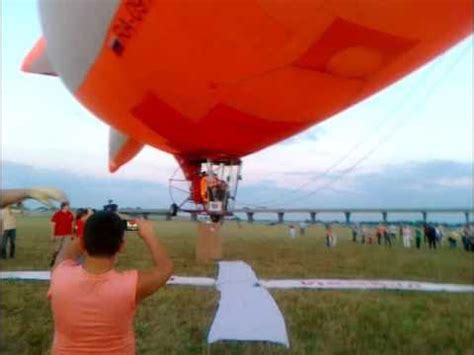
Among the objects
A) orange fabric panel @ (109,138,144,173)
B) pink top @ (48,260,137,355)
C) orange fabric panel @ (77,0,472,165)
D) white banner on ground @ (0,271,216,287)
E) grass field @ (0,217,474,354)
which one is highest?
orange fabric panel @ (109,138,144,173)

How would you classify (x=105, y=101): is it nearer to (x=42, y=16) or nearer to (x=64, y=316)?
(x=42, y=16)

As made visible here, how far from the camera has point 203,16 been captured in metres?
3.78

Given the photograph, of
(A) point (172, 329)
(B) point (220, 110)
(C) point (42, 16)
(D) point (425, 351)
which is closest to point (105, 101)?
(C) point (42, 16)

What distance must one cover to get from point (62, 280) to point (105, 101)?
399cm

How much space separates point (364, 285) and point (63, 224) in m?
4.92

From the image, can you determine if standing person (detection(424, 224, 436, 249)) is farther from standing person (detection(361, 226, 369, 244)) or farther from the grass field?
the grass field

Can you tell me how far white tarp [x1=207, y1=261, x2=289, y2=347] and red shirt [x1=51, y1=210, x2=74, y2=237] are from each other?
299 cm

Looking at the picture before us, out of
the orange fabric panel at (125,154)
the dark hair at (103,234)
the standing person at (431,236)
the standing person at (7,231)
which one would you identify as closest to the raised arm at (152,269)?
the dark hair at (103,234)

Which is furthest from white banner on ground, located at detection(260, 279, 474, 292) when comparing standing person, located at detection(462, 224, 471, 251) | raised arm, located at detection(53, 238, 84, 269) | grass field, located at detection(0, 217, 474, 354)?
standing person, located at detection(462, 224, 471, 251)

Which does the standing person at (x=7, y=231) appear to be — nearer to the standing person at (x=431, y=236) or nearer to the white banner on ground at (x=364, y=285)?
the white banner on ground at (x=364, y=285)

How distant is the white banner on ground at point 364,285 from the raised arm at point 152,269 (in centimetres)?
533

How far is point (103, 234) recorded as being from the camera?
63.9 inches

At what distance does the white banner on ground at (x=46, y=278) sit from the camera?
694cm

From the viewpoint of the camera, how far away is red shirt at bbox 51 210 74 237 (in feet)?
28.3
